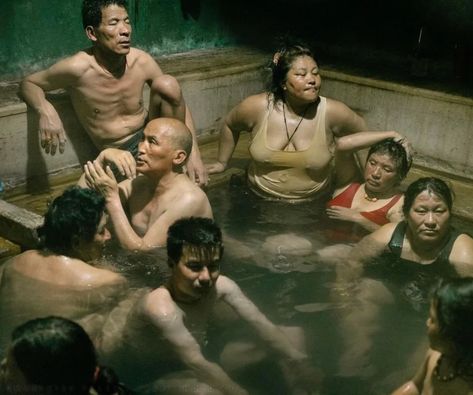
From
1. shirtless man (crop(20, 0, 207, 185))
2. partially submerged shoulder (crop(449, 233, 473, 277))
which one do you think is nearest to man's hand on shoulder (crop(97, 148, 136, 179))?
shirtless man (crop(20, 0, 207, 185))

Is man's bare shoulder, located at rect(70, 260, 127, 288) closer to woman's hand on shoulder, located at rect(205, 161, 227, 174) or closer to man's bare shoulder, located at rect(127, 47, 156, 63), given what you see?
woman's hand on shoulder, located at rect(205, 161, 227, 174)

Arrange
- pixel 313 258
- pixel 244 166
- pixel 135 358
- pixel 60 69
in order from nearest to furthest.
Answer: pixel 135 358
pixel 313 258
pixel 60 69
pixel 244 166

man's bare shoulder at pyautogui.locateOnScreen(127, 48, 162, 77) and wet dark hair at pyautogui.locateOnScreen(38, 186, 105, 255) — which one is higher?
man's bare shoulder at pyautogui.locateOnScreen(127, 48, 162, 77)

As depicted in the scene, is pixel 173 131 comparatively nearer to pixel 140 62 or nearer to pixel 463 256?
pixel 140 62

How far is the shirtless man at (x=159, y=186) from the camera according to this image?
18.2 ft

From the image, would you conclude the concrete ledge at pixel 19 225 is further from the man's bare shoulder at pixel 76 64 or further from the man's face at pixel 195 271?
the man's face at pixel 195 271

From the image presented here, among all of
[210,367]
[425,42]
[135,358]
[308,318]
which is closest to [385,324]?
[308,318]

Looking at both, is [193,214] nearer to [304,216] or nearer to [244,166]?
[304,216]

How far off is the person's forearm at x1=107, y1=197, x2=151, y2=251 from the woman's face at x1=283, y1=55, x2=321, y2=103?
84.4 inches

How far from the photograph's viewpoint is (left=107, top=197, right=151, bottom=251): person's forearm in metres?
5.52

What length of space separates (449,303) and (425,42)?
6.76 meters

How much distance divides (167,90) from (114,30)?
0.81 meters

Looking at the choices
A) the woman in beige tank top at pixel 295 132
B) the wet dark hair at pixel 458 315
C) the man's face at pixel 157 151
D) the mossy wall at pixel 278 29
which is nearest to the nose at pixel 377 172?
the woman in beige tank top at pixel 295 132

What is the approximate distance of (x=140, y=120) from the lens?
714 cm
